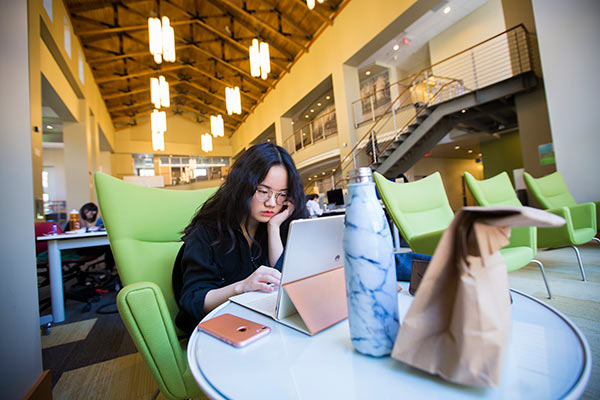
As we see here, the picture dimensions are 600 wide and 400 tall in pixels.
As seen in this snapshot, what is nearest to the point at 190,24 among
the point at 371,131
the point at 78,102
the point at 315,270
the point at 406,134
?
the point at 78,102

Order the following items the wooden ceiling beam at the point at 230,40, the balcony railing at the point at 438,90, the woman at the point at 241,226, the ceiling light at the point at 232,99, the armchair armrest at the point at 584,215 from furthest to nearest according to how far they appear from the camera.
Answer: the wooden ceiling beam at the point at 230,40, the balcony railing at the point at 438,90, the ceiling light at the point at 232,99, the armchair armrest at the point at 584,215, the woman at the point at 241,226

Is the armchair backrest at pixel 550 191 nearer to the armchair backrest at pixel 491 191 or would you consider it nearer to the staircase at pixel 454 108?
the armchair backrest at pixel 491 191

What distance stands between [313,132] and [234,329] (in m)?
10.3

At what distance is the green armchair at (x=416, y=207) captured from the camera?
2195mm

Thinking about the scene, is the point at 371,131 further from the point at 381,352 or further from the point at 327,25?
the point at 381,352

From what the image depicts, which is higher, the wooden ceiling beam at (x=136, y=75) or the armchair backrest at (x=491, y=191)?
the wooden ceiling beam at (x=136, y=75)

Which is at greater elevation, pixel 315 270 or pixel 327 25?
pixel 327 25

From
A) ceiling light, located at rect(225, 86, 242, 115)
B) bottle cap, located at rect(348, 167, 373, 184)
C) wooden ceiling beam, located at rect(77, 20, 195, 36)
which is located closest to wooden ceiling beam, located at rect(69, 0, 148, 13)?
wooden ceiling beam, located at rect(77, 20, 195, 36)

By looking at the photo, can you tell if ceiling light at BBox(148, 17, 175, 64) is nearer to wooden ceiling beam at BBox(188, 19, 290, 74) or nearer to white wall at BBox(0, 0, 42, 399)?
white wall at BBox(0, 0, 42, 399)

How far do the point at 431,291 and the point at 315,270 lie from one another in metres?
0.32

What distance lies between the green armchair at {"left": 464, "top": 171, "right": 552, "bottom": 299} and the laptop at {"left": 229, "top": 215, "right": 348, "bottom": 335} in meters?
1.26

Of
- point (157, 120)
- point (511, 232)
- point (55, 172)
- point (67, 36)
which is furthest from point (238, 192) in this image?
point (55, 172)

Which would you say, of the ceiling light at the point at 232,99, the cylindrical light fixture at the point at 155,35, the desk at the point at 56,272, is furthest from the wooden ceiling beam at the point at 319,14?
the desk at the point at 56,272

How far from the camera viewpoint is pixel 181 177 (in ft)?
52.0
